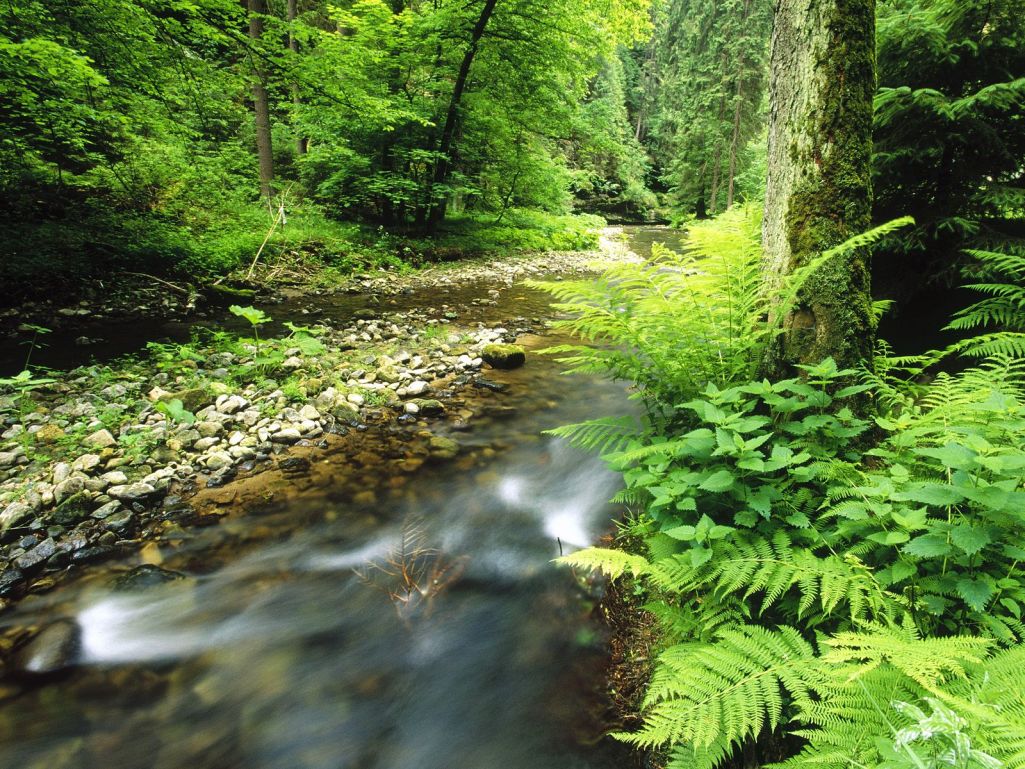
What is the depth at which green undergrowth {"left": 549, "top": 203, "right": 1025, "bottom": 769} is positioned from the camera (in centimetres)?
122

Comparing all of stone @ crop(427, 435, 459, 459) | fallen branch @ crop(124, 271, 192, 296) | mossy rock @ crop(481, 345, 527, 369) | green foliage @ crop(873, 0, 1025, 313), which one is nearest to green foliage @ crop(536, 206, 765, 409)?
stone @ crop(427, 435, 459, 459)

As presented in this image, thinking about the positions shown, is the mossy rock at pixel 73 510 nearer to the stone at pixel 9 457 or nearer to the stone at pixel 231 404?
the stone at pixel 9 457

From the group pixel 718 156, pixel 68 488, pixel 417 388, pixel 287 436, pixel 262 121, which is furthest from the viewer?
pixel 718 156

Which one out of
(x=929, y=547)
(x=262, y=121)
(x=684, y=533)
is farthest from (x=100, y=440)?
(x=262, y=121)

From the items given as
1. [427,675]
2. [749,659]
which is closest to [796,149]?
[749,659]

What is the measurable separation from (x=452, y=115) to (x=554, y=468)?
37.0 ft

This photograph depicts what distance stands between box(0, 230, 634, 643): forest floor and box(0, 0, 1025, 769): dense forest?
0.04m

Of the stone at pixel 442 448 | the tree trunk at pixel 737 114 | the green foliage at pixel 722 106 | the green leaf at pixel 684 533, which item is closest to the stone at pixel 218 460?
the stone at pixel 442 448

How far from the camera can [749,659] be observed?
1563 millimetres

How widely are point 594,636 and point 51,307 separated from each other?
28.1 feet

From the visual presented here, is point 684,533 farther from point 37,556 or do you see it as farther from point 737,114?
point 737,114

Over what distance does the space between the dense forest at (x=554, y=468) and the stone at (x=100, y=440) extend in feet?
0.07

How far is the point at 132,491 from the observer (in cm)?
372

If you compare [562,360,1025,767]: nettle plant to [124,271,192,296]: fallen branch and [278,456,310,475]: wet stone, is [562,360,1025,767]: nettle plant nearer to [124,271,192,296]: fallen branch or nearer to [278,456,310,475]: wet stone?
[278,456,310,475]: wet stone
